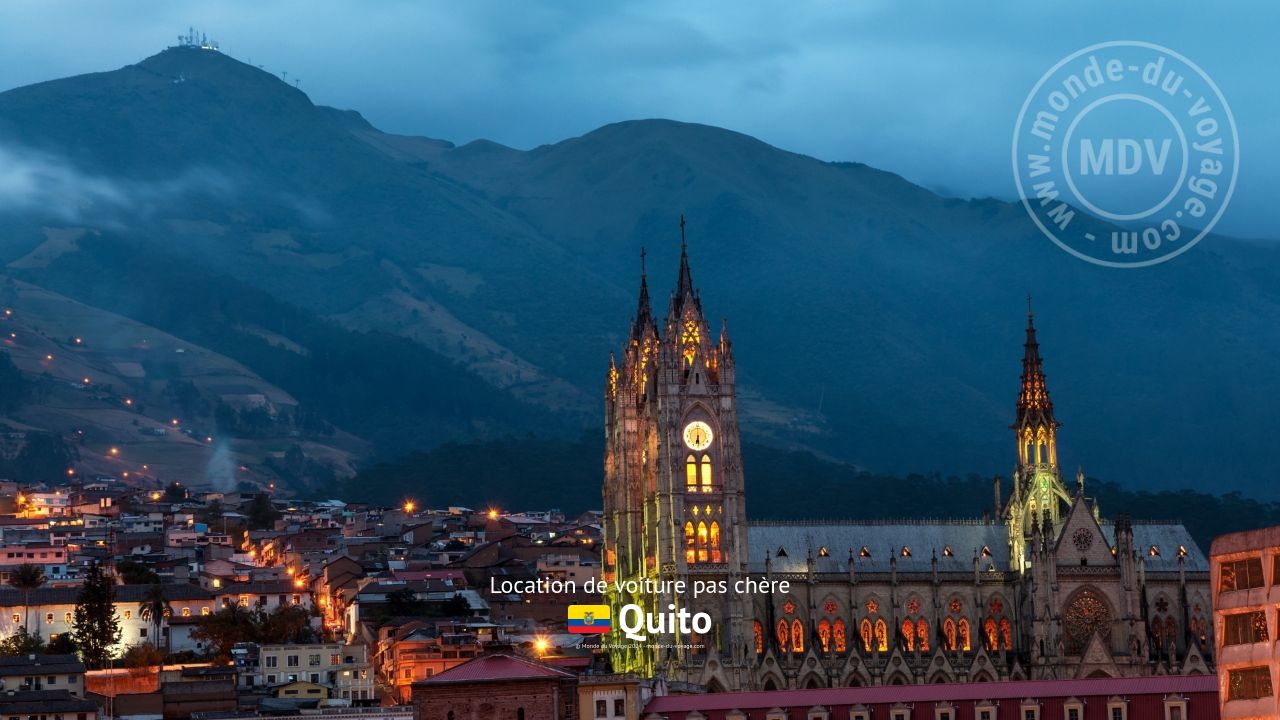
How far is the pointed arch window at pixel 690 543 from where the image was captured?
155 m

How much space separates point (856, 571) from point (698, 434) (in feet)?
50.5

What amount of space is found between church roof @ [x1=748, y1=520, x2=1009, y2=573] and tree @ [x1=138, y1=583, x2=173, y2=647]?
4350 centimetres

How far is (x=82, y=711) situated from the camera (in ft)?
407

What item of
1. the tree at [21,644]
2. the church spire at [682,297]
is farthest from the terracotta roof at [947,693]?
the tree at [21,644]

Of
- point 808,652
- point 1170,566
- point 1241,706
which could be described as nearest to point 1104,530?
point 1170,566

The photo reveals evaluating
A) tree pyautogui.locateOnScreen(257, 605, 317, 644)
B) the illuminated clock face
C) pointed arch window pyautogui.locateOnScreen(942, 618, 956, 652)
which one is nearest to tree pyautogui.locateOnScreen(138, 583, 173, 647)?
tree pyautogui.locateOnScreen(257, 605, 317, 644)

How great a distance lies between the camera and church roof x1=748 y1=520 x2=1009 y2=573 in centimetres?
16275

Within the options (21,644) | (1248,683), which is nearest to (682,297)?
(21,644)

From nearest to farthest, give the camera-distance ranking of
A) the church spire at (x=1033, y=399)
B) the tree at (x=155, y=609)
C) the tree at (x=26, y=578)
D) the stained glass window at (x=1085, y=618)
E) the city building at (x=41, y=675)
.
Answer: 1. the city building at (x=41, y=675)
2. the stained glass window at (x=1085, y=618)
3. the tree at (x=155, y=609)
4. the church spire at (x=1033, y=399)
5. the tree at (x=26, y=578)

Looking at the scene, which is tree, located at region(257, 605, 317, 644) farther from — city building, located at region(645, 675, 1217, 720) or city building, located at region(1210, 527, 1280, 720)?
city building, located at region(1210, 527, 1280, 720)

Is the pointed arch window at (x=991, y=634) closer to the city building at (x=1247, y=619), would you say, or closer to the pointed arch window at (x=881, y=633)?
the pointed arch window at (x=881, y=633)

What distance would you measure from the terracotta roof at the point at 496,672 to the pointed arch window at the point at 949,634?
61.8 metres

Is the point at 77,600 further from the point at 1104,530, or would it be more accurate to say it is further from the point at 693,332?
the point at 1104,530

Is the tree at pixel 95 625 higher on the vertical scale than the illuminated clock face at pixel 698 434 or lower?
lower
